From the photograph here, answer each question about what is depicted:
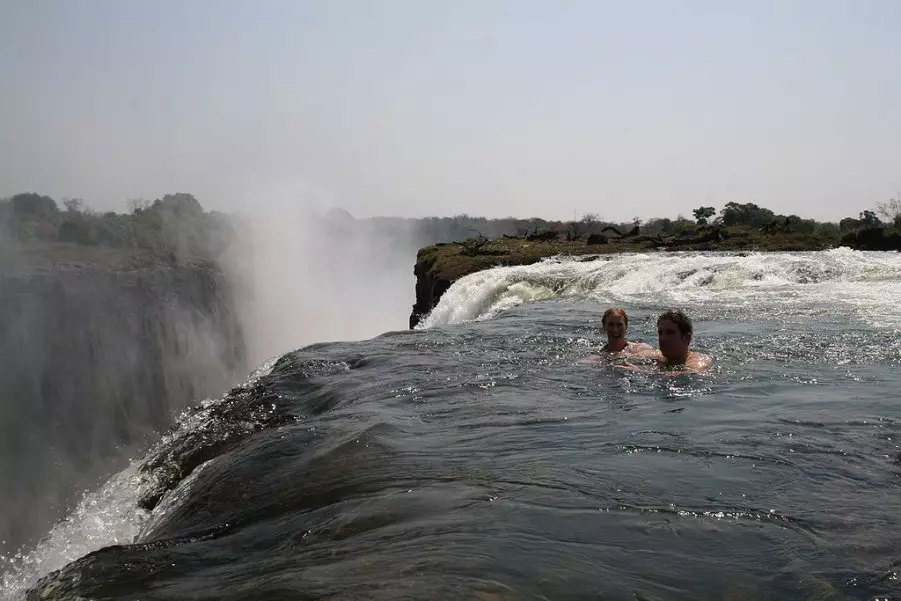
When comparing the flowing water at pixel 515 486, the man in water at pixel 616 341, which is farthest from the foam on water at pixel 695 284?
the man in water at pixel 616 341

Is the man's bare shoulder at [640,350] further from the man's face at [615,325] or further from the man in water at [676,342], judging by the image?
the man in water at [676,342]

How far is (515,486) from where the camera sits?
424cm

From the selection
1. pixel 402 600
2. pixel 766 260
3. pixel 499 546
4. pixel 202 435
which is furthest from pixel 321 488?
pixel 766 260

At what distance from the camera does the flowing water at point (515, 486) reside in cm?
305

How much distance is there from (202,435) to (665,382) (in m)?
4.61

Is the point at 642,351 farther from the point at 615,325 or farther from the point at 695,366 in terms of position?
the point at 695,366

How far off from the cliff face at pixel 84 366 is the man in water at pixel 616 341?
69.2ft

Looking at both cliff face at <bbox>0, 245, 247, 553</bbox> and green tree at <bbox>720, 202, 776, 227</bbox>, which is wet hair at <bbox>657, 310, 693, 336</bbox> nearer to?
cliff face at <bbox>0, 245, 247, 553</bbox>

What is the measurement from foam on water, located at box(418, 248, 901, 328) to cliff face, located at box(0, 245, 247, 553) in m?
16.2

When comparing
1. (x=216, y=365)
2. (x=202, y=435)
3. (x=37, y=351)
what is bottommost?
(x=216, y=365)

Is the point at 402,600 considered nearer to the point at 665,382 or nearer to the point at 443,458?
the point at 443,458

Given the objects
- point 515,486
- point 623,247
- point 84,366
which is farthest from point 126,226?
point 515,486

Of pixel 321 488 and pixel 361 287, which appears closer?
pixel 321 488

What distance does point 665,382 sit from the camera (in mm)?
7547
